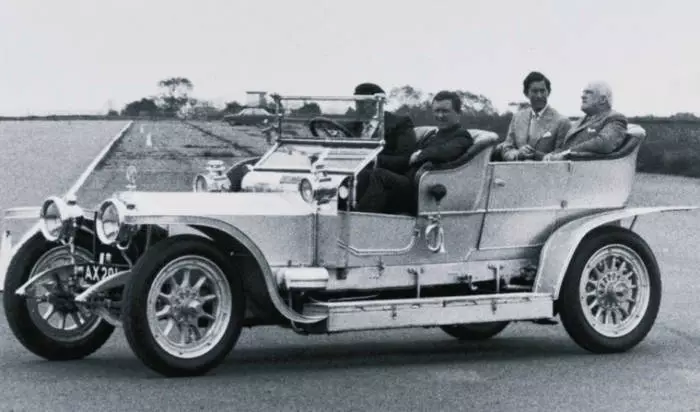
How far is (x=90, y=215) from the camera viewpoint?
8.90 meters

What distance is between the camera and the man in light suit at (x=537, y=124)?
10.5m

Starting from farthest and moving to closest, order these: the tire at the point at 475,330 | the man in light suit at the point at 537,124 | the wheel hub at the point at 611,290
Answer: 1. the man in light suit at the point at 537,124
2. the tire at the point at 475,330
3. the wheel hub at the point at 611,290

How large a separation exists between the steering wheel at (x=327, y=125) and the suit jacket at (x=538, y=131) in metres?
1.31

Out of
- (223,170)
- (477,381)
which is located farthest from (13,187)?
(477,381)

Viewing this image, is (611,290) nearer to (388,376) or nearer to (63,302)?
(388,376)

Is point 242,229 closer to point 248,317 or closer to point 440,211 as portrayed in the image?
point 248,317

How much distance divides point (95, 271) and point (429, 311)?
197cm

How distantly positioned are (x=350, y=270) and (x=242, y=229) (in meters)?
0.80

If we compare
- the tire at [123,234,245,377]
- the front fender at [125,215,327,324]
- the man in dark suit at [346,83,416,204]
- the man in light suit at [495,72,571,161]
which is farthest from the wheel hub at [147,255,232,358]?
the man in light suit at [495,72,571,161]

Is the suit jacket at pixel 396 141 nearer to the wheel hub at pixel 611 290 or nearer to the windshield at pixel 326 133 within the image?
the windshield at pixel 326 133

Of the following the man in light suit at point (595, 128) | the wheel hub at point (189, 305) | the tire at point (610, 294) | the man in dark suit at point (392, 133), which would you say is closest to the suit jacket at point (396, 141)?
the man in dark suit at point (392, 133)

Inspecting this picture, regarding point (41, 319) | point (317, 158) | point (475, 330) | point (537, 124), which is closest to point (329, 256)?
point (317, 158)

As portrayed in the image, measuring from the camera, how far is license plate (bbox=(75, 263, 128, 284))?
8.69 metres

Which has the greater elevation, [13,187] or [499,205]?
[499,205]
